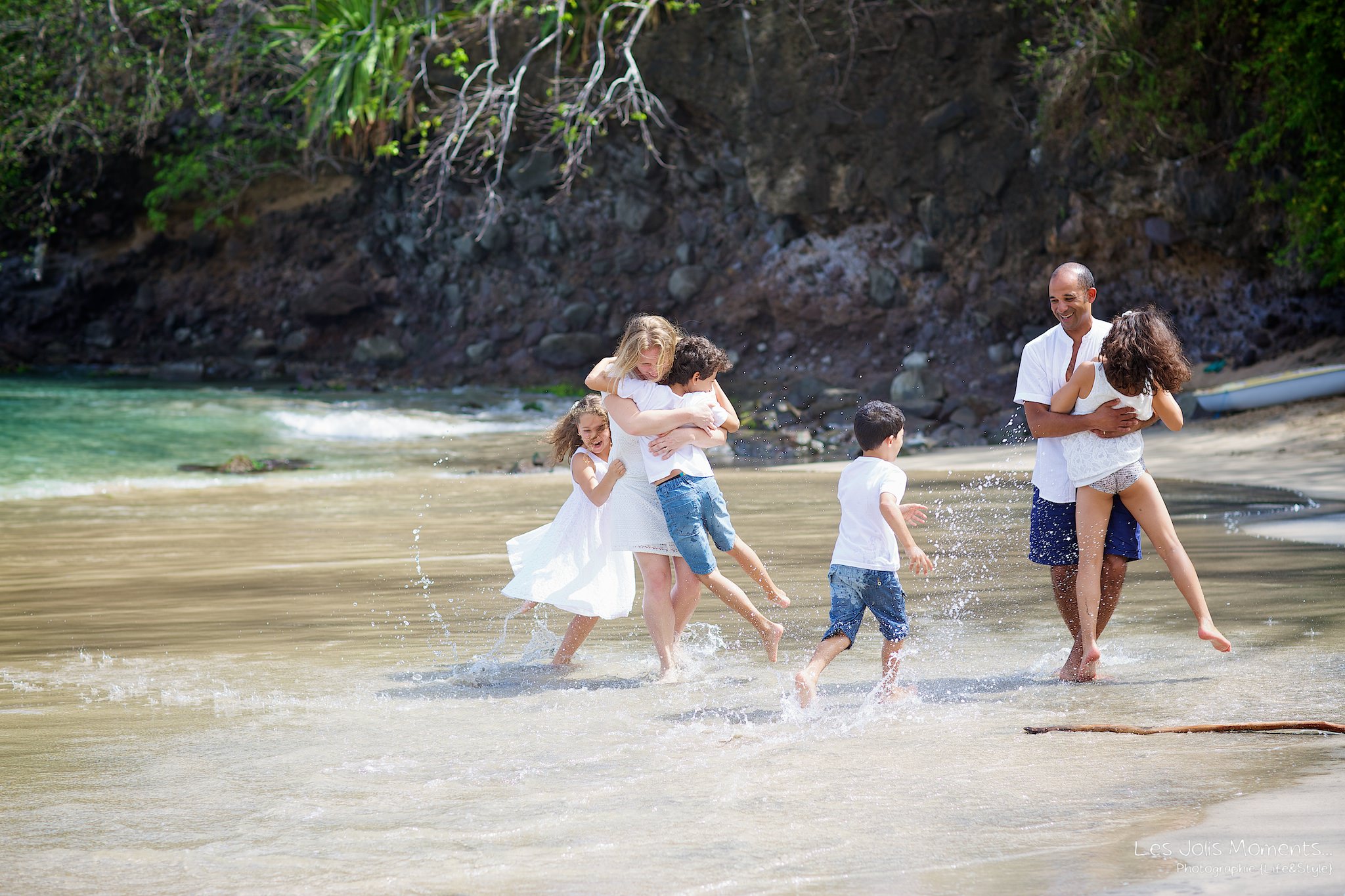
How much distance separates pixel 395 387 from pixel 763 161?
780 cm

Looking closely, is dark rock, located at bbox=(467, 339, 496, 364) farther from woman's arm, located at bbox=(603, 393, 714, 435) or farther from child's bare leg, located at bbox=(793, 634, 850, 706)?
child's bare leg, located at bbox=(793, 634, 850, 706)

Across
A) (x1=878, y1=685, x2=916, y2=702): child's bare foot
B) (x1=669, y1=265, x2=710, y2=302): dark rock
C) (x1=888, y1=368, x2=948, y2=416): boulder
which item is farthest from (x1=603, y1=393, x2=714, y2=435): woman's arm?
(x1=669, y1=265, x2=710, y2=302): dark rock

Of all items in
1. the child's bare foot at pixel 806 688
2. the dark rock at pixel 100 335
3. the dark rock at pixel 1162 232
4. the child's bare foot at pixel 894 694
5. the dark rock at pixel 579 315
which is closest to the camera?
the child's bare foot at pixel 806 688

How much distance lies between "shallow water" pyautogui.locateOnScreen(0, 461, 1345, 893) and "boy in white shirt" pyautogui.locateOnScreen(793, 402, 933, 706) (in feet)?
0.73

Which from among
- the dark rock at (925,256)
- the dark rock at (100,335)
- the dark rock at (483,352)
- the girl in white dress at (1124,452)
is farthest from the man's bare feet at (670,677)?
the dark rock at (100,335)

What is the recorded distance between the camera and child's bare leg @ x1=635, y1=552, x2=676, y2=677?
215 inches

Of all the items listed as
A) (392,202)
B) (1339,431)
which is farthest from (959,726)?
(392,202)

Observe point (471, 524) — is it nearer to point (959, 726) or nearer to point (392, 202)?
point (959, 726)

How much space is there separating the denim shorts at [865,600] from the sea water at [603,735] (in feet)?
0.93

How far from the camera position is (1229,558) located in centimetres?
743

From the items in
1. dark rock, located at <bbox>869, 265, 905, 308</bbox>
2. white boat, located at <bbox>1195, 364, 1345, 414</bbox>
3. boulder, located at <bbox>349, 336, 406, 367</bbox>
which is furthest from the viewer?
boulder, located at <bbox>349, 336, 406, 367</bbox>

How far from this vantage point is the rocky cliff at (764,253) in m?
18.1

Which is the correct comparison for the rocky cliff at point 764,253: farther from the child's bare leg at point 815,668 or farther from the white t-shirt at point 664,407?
the child's bare leg at point 815,668

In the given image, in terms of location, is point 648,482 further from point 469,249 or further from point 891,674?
point 469,249
